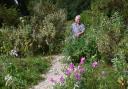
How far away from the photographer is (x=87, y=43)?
1366 centimetres

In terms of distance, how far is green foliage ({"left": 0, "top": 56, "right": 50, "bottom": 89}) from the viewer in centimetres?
1170

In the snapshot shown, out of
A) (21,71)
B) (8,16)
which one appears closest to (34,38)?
(21,71)

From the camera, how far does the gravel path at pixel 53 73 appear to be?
38.9ft

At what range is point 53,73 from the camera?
1293 centimetres

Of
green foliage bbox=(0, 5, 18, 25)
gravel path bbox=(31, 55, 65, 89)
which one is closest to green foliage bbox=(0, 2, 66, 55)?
gravel path bbox=(31, 55, 65, 89)

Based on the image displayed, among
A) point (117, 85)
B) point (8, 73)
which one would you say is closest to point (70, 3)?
point (8, 73)

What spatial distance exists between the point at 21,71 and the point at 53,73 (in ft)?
2.69

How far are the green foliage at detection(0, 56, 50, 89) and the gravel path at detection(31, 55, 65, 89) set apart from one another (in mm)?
194

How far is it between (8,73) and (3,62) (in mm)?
928

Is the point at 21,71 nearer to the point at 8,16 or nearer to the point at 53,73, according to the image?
the point at 53,73

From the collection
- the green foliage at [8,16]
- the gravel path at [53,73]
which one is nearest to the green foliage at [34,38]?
the gravel path at [53,73]

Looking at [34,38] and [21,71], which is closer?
[21,71]

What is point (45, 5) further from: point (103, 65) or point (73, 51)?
point (103, 65)

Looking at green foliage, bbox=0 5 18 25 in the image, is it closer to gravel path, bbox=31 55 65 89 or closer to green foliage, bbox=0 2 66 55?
green foliage, bbox=0 2 66 55
